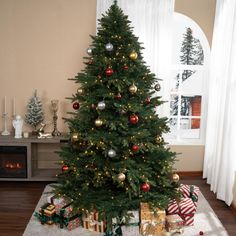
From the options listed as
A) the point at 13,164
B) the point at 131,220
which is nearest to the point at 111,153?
the point at 131,220

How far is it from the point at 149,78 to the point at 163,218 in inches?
52.6

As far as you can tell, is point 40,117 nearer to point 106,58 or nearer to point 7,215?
point 7,215

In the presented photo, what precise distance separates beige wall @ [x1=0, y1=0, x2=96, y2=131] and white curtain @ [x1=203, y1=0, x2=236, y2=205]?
165 cm

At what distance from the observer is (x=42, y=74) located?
13.7ft

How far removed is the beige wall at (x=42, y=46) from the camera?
4.04 meters

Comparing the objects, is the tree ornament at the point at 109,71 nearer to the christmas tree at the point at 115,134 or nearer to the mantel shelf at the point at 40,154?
the christmas tree at the point at 115,134

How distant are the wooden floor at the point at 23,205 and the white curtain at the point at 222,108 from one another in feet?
0.41

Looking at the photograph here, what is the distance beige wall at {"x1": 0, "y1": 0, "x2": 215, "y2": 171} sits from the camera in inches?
159

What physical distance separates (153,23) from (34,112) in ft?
6.36

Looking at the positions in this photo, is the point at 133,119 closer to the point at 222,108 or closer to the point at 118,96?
the point at 118,96

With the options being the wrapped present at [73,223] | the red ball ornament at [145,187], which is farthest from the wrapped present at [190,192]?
the wrapped present at [73,223]

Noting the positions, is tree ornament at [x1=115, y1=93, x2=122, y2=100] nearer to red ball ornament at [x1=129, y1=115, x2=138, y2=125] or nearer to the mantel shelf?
red ball ornament at [x1=129, y1=115, x2=138, y2=125]

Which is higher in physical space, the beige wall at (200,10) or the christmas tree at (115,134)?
the beige wall at (200,10)

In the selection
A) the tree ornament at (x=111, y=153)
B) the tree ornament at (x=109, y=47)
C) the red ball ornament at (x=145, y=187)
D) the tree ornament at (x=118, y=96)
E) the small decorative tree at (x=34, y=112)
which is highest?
the tree ornament at (x=109, y=47)
